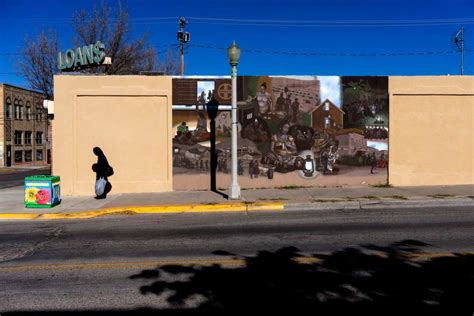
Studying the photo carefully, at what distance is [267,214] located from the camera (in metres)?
10.9

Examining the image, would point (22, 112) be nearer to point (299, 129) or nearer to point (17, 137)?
point (17, 137)

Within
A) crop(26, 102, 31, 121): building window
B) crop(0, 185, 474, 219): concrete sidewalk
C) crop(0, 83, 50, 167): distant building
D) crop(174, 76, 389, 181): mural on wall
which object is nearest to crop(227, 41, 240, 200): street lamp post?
crop(0, 185, 474, 219): concrete sidewalk

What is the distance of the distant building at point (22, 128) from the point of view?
47.2 m

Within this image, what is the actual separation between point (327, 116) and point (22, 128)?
147 ft

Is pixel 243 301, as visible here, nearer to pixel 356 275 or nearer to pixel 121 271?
pixel 356 275

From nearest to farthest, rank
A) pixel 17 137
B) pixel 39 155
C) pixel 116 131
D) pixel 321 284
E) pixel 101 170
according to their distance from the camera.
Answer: pixel 321 284 < pixel 101 170 < pixel 116 131 < pixel 17 137 < pixel 39 155

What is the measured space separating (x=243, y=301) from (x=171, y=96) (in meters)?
10.6

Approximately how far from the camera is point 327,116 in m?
15.1

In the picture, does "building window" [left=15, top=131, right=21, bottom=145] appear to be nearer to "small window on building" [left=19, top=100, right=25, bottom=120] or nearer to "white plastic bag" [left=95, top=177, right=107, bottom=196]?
"small window on building" [left=19, top=100, right=25, bottom=120]

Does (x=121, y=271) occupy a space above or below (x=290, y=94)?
below

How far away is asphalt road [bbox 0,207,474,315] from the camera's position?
526 cm

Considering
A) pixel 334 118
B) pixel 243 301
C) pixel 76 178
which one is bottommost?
pixel 243 301

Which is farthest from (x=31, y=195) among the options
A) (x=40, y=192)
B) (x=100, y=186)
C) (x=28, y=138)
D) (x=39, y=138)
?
(x=39, y=138)

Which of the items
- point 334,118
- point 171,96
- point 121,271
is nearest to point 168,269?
point 121,271
